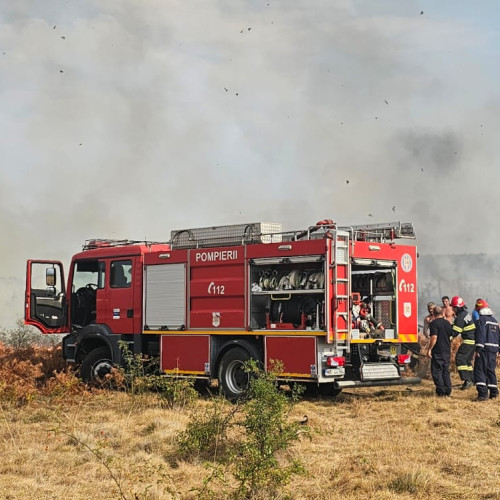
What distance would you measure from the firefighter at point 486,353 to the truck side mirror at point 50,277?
309 inches

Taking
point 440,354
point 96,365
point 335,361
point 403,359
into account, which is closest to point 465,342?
point 440,354

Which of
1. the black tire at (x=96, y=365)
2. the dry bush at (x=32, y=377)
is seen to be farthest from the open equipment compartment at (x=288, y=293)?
the black tire at (x=96, y=365)

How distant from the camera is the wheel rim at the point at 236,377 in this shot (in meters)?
13.6

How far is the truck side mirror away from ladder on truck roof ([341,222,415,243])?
5.82 m

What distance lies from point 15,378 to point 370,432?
245 inches

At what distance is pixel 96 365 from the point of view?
15.2m

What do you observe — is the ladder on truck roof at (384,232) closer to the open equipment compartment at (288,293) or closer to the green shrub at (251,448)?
the open equipment compartment at (288,293)

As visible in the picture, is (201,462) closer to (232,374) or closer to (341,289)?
(341,289)

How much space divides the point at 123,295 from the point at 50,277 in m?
1.47

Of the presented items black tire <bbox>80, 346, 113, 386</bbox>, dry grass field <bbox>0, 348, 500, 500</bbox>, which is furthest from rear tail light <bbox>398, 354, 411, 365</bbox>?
black tire <bbox>80, 346, 113, 386</bbox>

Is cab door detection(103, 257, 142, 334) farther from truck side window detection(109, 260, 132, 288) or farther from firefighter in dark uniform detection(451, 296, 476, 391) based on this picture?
firefighter in dark uniform detection(451, 296, 476, 391)

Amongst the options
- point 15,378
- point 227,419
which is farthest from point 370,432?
point 15,378

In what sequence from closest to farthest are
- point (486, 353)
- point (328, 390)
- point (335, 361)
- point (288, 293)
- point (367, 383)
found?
point (335, 361) < point (367, 383) < point (288, 293) < point (486, 353) < point (328, 390)

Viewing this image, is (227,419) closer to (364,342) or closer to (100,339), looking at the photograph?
(364,342)
